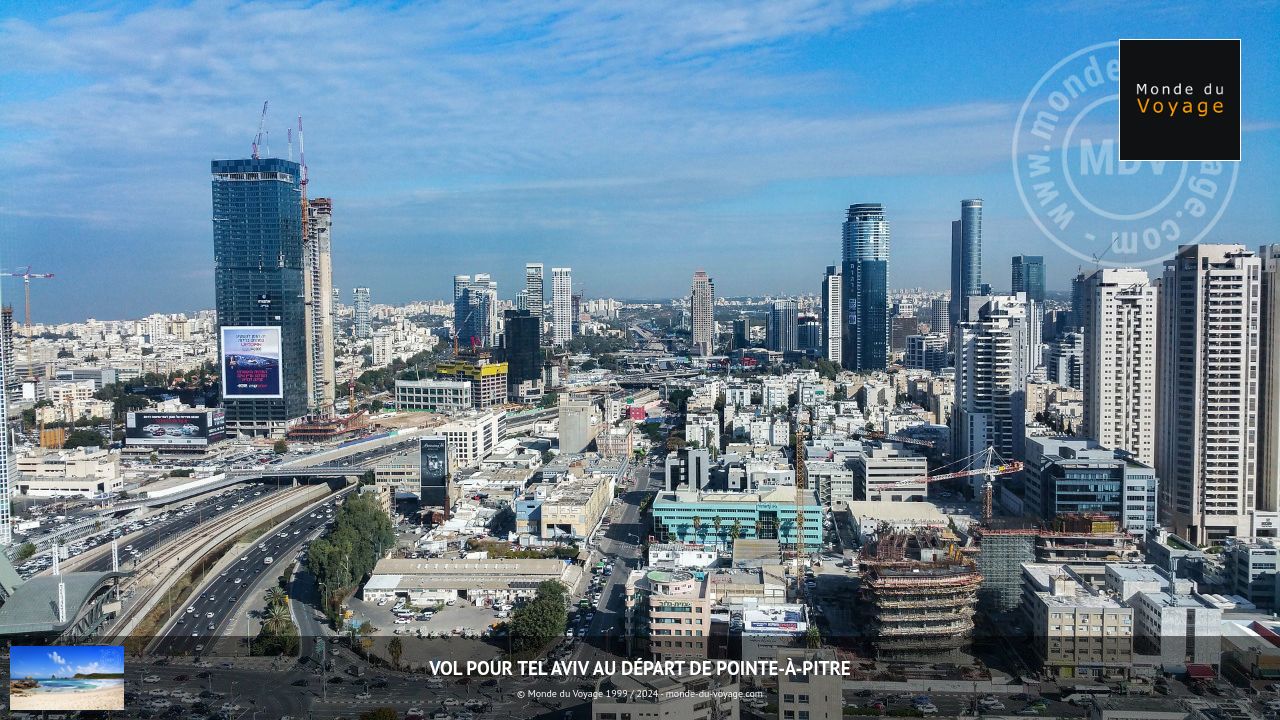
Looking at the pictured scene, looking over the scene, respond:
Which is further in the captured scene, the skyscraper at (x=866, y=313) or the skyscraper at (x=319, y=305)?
the skyscraper at (x=866, y=313)

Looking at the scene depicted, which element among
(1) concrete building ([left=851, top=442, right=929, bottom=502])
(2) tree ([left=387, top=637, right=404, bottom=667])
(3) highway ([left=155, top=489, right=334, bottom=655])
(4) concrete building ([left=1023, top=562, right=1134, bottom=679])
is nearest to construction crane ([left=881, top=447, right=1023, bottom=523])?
(1) concrete building ([left=851, top=442, right=929, bottom=502])

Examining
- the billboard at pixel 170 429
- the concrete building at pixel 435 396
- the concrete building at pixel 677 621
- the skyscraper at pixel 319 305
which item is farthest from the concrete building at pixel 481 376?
the concrete building at pixel 677 621

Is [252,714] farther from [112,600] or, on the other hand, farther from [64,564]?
[64,564]

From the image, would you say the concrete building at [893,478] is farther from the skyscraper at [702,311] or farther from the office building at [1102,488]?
the skyscraper at [702,311]

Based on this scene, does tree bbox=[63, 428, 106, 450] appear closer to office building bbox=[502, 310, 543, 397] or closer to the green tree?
the green tree

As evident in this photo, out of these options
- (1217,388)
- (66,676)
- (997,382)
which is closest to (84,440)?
(66,676)

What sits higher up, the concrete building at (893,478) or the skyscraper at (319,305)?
the skyscraper at (319,305)

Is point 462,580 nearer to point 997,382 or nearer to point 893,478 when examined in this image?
point 893,478
